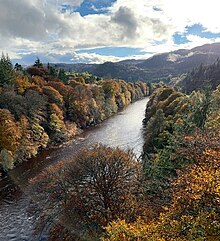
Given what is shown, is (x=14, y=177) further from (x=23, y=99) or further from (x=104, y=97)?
(x=104, y=97)

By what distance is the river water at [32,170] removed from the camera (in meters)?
34.8

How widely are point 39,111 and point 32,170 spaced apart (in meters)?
25.0

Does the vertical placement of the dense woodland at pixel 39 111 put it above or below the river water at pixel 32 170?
above

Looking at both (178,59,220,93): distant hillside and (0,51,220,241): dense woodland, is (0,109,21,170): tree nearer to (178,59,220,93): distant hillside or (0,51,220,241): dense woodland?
(0,51,220,241): dense woodland

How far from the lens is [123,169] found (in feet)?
110

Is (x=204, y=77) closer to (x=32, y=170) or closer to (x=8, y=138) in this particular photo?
(x=8, y=138)

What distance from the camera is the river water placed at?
34.8 meters

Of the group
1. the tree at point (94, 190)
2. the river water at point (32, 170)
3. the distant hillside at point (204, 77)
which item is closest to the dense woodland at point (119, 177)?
the tree at point (94, 190)

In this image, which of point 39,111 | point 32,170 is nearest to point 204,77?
point 39,111

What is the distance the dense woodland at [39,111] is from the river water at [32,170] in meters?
3.40

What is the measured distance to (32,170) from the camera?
55.0 m

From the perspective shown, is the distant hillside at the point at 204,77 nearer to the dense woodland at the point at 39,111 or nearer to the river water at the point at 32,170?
the dense woodland at the point at 39,111

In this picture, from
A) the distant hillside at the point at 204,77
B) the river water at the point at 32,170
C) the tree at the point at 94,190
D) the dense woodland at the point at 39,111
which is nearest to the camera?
the tree at the point at 94,190

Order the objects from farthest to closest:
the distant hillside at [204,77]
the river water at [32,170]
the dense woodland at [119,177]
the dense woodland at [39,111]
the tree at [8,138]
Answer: the distant hillside at [204,77]
the dense woodland at [39,111]
the tree at [8,138]
the river water at [32,170]
the dense woodland at [119,177]
